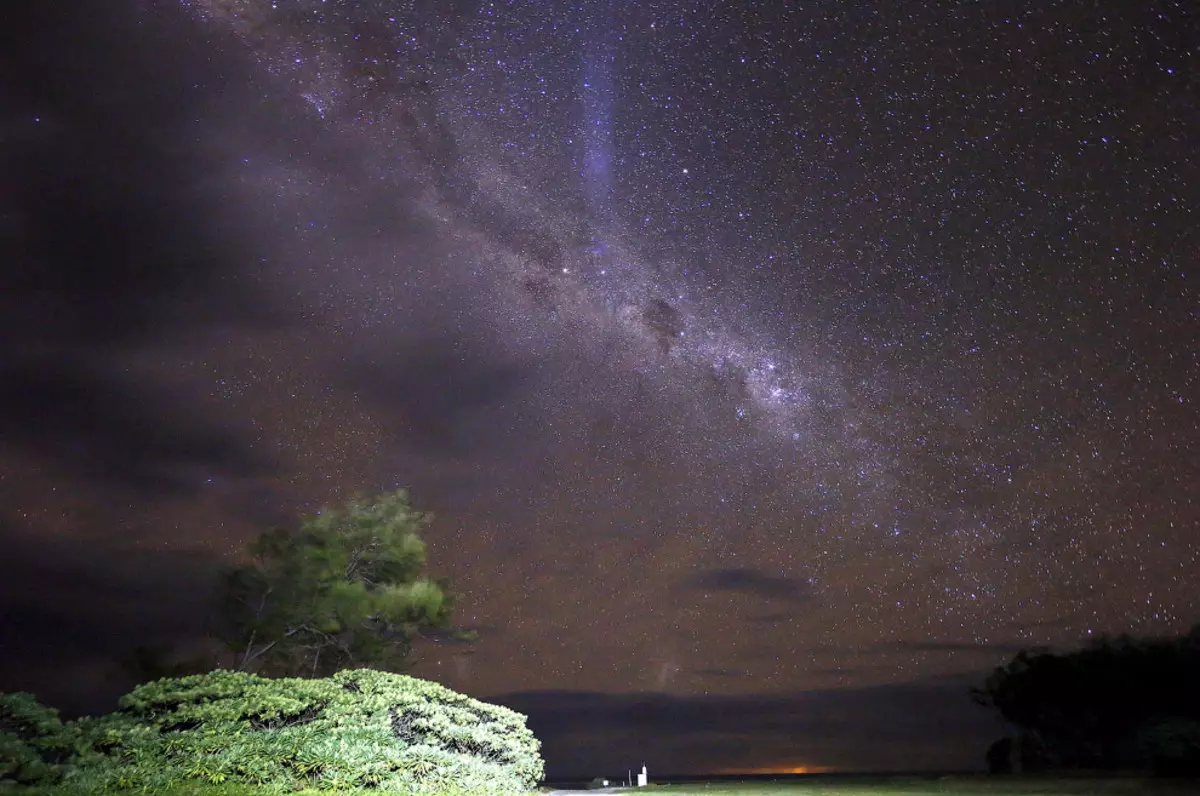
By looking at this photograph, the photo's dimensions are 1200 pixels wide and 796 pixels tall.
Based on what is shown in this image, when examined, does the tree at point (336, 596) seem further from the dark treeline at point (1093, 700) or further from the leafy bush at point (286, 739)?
the dark treeline at point (1093, 700)

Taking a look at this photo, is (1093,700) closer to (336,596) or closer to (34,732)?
(336,596)

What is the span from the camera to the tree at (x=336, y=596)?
2562 cm

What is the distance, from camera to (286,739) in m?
12.7

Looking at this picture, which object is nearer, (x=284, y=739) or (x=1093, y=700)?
(x=284, y=739)

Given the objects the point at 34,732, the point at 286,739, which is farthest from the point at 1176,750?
the point at 34,732

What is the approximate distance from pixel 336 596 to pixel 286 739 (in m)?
13.5

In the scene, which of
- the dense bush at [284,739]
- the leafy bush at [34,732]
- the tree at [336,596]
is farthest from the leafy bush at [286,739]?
the tree at [336,596]

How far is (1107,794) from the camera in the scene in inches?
779

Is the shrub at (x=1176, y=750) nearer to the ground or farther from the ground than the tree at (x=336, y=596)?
nearer to the ground

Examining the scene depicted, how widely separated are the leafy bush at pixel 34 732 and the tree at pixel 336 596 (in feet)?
42.4

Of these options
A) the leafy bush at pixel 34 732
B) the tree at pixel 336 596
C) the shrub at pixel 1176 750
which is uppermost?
the tree at pixel 336 596

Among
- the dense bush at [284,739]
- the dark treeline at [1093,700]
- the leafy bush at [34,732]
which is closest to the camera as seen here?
the leafy bush at [34,732]

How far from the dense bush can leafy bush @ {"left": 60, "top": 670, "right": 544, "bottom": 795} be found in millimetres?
15

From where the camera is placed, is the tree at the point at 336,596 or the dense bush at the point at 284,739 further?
the tree at the point at 336,596
